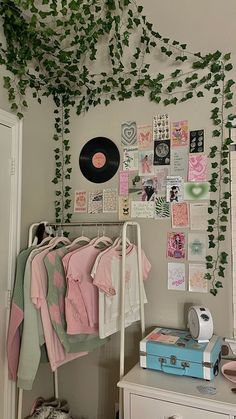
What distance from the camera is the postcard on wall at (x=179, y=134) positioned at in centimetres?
211

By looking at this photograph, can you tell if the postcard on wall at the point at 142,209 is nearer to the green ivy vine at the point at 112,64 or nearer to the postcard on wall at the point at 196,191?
the postcard on wall at the point at 196,191

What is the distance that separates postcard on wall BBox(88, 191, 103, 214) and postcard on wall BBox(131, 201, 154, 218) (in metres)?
0.25

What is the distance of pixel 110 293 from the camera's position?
71.8 inches

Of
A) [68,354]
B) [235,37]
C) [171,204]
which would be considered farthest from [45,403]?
[235,37]

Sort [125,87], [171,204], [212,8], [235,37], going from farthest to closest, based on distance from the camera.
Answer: [125,87] → [171,204] → [235,37] → [212,8]

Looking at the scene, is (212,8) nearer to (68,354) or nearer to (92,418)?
(68,354)

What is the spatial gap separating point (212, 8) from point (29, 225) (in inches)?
63.9

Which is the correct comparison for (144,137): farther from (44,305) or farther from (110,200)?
(44,305)

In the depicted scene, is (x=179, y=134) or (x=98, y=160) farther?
(x=98, y=160)

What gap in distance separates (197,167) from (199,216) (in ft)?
1.00

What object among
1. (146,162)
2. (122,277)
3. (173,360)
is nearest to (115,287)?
(122,277)

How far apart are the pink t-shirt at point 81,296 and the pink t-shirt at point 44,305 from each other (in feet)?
0.39

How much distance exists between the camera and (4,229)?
6.57ft

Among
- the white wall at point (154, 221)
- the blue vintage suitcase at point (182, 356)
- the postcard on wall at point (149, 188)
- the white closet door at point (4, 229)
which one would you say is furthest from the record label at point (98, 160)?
the blue vintage suitcase at point (182, 356)
